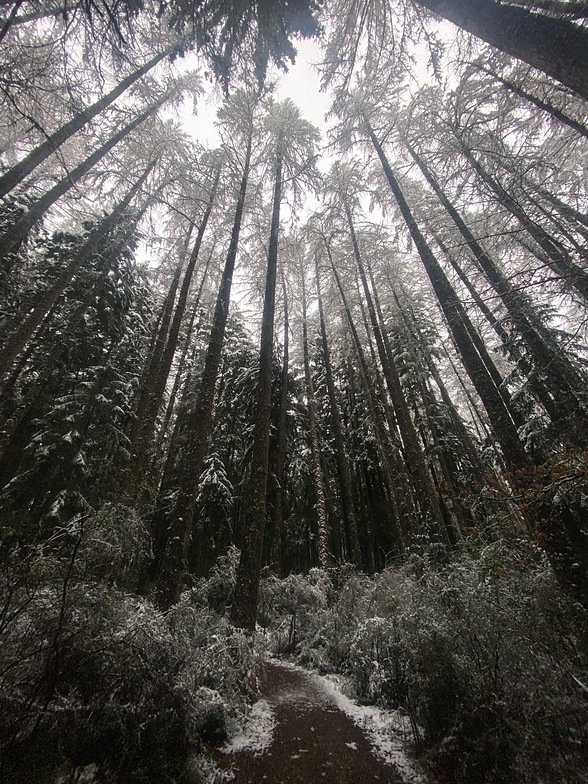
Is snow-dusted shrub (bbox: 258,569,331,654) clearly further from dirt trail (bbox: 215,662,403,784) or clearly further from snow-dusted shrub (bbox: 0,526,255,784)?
snow-dusted shrub (bbox: 0,526,255,784)

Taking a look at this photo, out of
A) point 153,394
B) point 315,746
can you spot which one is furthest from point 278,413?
point 315,746

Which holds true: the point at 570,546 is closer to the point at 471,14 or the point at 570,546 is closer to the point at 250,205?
the point at 471,14

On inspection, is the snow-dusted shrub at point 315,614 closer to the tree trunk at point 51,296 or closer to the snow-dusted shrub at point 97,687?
the snow-dusted shrub at point 97,687

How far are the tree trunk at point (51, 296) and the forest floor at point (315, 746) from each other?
922 centimetres

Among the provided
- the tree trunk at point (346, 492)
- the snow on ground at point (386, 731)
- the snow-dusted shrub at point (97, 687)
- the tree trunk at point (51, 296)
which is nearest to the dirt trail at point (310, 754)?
the snow on ground at point (386, 731)

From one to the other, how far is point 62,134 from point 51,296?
4384 mm

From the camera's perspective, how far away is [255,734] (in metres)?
3.96


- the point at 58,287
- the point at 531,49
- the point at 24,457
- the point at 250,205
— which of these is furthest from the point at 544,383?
the point at 24,457

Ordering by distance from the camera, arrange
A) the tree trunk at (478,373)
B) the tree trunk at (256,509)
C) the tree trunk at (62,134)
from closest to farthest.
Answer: the tree trunk at (478,373) → the tree trunk at (256,509) → the tree trunk at (62,134)

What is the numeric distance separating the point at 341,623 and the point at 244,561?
3028 mm

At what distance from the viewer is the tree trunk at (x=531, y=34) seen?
9.27 ft

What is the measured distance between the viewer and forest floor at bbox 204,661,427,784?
3.20m

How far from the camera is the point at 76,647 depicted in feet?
10.5

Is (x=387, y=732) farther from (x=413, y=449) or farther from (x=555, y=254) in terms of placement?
(x=555, y=254)
